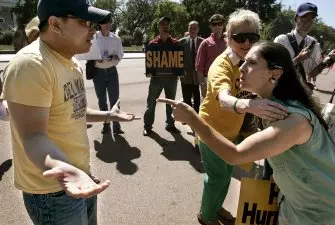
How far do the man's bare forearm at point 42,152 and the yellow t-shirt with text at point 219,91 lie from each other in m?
1.42

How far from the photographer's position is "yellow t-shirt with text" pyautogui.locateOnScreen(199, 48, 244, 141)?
265cm

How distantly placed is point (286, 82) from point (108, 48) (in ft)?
14.3

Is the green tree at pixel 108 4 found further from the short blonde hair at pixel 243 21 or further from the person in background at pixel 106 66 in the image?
the short blonde hair at pixel 243 21

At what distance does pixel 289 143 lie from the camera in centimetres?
167

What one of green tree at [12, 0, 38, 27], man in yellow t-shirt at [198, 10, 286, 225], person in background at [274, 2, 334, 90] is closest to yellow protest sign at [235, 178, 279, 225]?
Answer: man in yellow t-shirt at [198, 10, 286, 225]

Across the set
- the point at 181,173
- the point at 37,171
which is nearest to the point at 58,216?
the point at 37,171

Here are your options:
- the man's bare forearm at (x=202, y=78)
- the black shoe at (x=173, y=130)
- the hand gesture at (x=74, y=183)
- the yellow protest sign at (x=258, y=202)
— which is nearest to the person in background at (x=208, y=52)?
the man's bare forearm at (x=202, y=78)

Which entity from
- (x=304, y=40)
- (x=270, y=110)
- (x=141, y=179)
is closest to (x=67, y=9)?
(x=270, y=110)

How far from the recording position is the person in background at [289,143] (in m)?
1.69

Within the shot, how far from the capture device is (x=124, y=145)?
548 centimetres

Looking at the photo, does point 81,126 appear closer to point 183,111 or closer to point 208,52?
point 183,111

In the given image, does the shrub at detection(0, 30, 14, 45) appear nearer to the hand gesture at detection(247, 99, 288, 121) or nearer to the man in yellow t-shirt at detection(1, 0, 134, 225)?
the man in yellow t-shirt at detection(1, 0, 134, 225)

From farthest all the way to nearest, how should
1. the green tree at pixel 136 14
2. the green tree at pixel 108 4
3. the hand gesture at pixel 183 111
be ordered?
the green tree at pixel 136 14 < the green tree at pixel 108 4 < the hand gesture at pixel 183 111

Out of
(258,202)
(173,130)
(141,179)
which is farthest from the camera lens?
(173,130)
